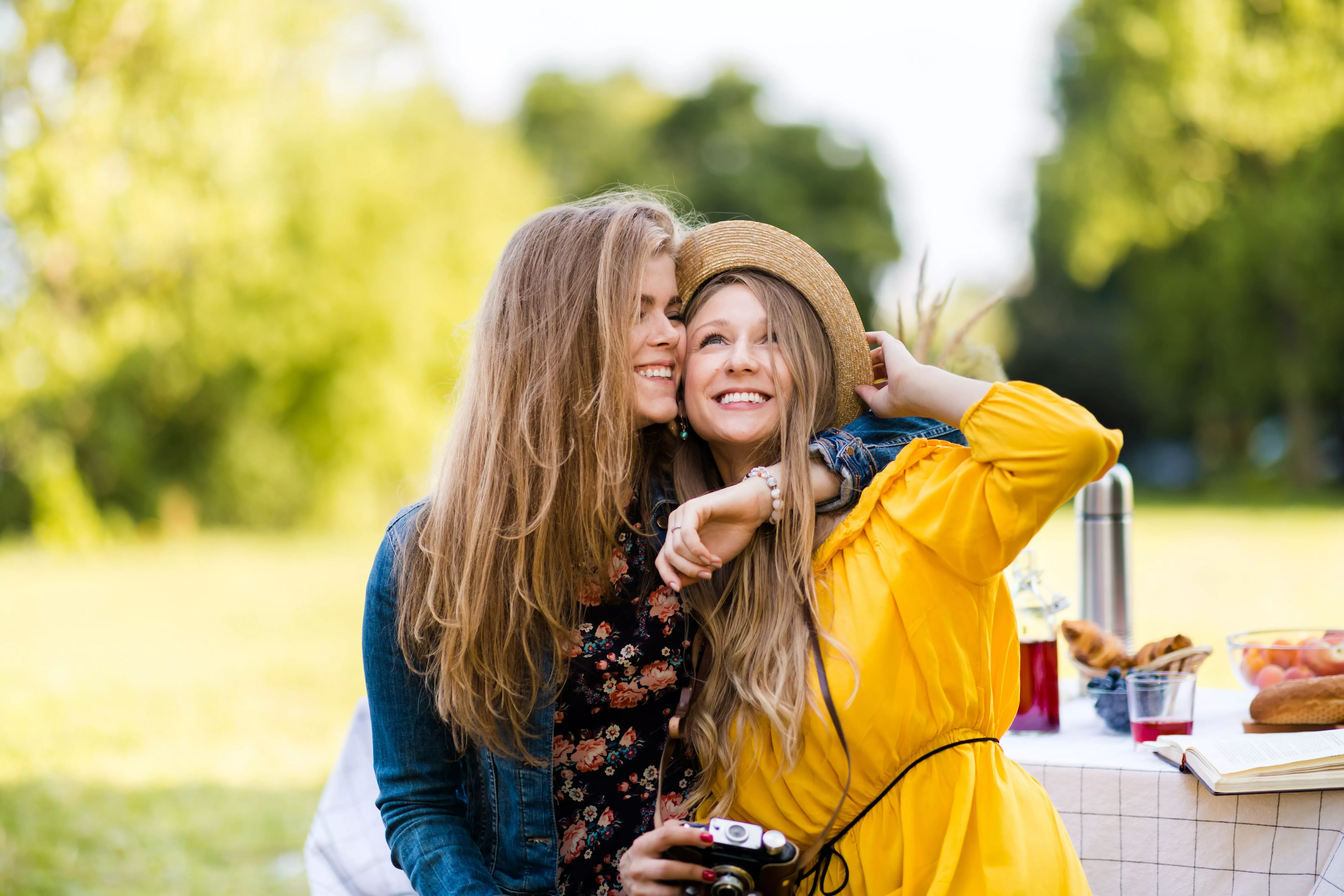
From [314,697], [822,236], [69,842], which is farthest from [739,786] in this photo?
[822,236]

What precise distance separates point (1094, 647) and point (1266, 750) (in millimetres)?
628

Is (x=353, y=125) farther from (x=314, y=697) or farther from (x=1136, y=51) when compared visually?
(x=1136, y=51)

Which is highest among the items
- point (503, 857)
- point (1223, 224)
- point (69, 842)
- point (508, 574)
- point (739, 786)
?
point (1223, 224)

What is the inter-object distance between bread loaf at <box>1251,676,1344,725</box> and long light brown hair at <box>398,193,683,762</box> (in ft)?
5.17

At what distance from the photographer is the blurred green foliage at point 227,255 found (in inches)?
525

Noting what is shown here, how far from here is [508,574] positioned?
2154mm

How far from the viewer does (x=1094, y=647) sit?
2.87m

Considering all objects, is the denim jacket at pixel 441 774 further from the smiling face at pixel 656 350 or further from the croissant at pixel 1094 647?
the croissant at pixel 1094 647

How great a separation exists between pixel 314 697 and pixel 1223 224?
66.7ft

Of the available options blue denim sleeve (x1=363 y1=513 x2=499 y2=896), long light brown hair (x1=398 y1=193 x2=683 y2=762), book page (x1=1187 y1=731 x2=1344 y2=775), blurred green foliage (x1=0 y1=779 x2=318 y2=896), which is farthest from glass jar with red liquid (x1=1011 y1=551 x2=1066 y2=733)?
blurred green foliage (x1=0 y1=779 x2=318 y2=896)

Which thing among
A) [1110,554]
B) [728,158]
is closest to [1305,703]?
[1110,554]

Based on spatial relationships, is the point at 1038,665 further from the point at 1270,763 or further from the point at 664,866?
the point at 664,866

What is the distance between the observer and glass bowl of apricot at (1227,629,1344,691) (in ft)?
8.90

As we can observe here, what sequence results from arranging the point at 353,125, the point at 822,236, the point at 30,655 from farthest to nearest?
1. the point at 822,236
2. the point at 353,125
3. the point at 30,655
